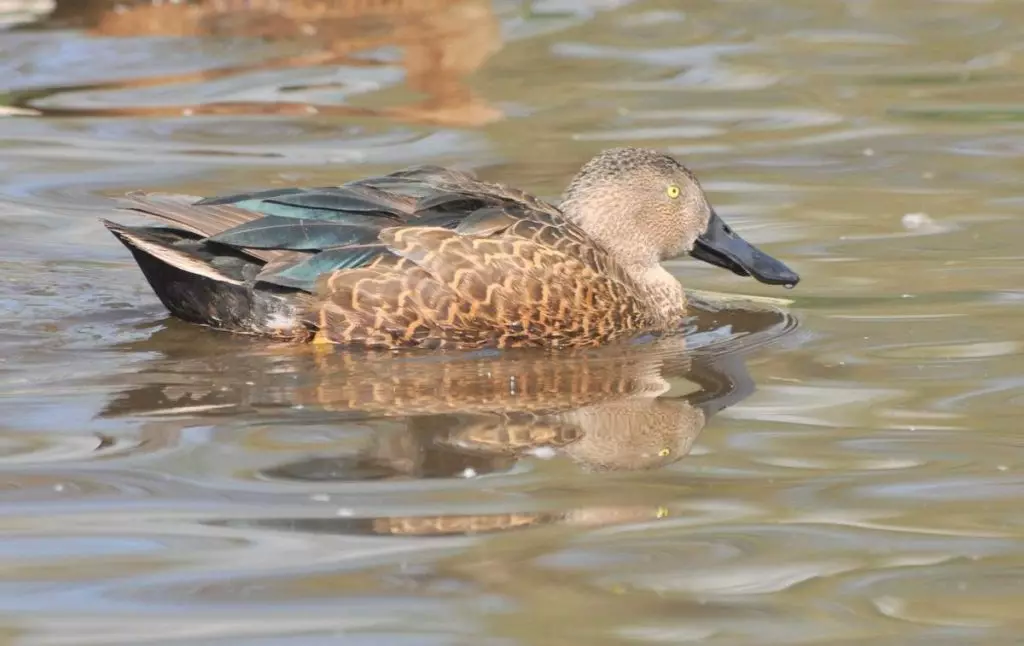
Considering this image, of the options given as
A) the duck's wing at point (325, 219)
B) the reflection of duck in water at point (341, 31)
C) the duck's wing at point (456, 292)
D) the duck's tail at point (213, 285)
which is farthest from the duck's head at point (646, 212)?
the reflection of duck in water at point (341, 31)

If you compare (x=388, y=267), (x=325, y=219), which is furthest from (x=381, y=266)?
(x=325, y=219)

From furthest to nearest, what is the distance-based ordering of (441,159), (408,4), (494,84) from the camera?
(408,4)
(494,84)
(441,159)

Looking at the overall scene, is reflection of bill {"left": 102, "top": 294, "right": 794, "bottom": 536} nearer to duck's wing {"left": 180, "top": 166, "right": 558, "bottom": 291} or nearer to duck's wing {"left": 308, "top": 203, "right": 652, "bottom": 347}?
duck's wing {"left": 308, "top": 203, "right": 652, "bottom": 347}

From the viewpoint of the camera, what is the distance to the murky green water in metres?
4.93

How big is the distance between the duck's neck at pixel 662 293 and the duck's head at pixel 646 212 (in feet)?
0.18

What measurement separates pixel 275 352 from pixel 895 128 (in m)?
5.08

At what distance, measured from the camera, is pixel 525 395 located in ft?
22.7

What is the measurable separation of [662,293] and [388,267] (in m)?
1.24

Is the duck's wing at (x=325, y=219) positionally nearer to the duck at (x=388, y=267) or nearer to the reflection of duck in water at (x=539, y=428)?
the duck at (x=388, y=267)

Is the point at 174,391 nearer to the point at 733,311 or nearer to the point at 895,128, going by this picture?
the point at 733,311

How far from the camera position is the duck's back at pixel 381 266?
7.53 metres

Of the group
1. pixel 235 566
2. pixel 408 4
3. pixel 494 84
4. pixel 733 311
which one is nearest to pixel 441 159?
pixel 494 84

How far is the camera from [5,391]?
6.87 metres

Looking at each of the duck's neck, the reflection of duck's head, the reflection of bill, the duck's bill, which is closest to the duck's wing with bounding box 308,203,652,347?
the reflection of bill
